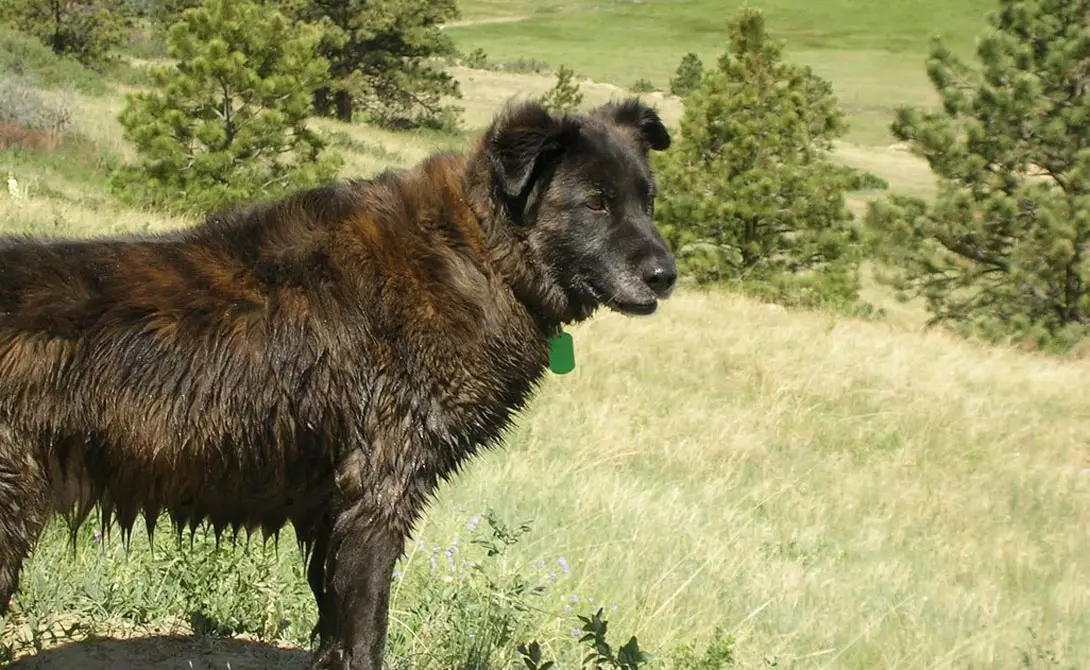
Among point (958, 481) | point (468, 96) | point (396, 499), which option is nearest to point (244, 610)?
point (396, 499)

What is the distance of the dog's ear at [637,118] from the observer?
4629 mm

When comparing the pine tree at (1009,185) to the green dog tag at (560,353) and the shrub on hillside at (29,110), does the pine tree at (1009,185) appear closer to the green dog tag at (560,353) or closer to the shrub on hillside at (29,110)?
the shrub on hillside at (29,110)

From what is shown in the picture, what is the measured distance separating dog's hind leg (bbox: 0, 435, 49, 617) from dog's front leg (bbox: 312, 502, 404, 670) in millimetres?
887

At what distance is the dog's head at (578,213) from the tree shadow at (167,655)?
1.75 meters

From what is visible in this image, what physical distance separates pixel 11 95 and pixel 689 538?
1933 centimetres

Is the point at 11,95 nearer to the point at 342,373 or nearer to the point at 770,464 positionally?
the point at 770,464

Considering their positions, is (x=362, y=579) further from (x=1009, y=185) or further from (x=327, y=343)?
(x=1009, y=185)

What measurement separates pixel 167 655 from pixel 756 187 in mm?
20145

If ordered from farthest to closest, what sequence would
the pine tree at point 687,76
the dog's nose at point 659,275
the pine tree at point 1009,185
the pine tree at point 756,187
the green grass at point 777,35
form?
the green grass at point 777,35 → the pine tree at point 687,76 → the pine tree at point 756,187 → the pine tree at point 1009,185 → the dog's nose at point 659,275

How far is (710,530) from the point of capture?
23.7 feet

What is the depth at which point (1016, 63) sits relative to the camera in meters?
21.8

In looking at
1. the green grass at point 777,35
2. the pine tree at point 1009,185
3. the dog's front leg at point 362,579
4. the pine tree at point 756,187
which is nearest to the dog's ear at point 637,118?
the dog's front leg at point 362,579

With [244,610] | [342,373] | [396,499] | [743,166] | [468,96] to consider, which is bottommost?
[468,96]

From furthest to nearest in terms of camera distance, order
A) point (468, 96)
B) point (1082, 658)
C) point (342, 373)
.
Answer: point (468, 96)
point (1082, 658)
point (342, 373)
